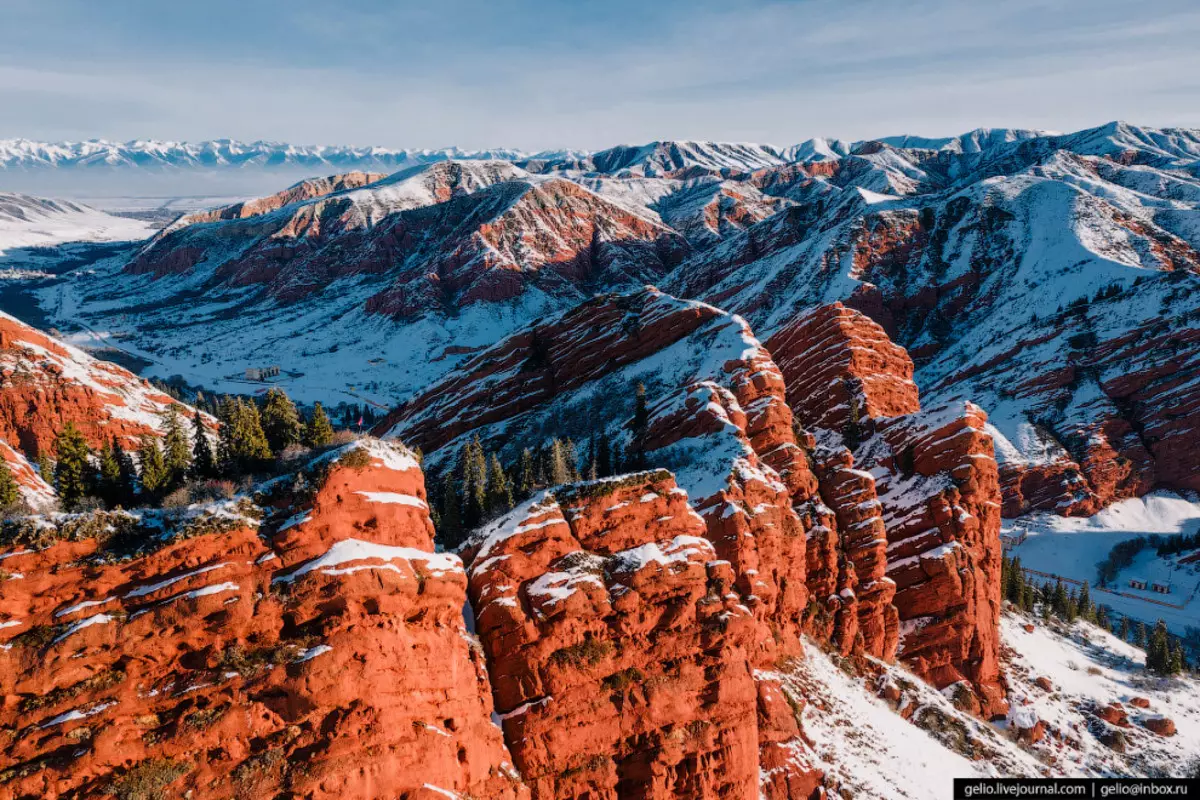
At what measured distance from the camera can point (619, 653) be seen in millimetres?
34031

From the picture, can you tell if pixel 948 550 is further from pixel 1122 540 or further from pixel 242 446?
pixel 1122 540

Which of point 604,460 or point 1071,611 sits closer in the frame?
point 604,460

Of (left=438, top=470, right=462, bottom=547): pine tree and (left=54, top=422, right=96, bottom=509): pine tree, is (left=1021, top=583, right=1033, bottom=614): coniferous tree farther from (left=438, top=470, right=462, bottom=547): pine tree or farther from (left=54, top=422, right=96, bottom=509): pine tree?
(left=54, top=422, right=96, bottom=509): pine tree

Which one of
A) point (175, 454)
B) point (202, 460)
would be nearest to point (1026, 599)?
point (202, 460)

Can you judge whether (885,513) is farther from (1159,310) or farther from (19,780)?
(1159,310)

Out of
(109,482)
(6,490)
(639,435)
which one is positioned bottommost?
(639,435)

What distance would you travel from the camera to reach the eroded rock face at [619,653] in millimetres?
32688

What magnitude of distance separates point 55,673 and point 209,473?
21799 mm

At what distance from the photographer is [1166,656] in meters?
72.9

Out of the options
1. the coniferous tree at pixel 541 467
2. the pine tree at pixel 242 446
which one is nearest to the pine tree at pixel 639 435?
the coniferous tree at pixel 541 467

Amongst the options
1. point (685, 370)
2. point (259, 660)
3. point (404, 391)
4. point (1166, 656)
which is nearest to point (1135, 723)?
point (1166, 656)

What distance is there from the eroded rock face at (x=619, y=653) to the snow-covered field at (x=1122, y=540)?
92.9 meters

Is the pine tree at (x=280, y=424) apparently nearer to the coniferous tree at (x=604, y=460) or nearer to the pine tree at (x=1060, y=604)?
the coniferous tree at (x=604, y=460)

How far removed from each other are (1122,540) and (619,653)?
4618 inches
